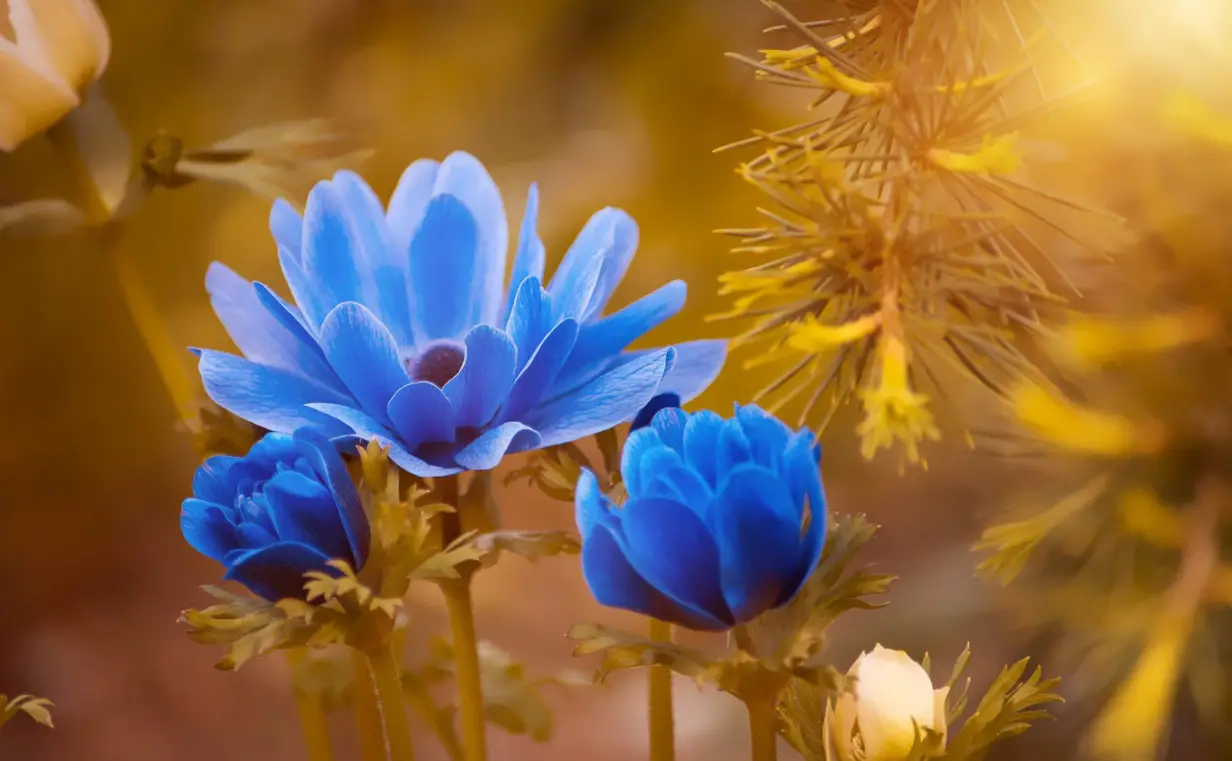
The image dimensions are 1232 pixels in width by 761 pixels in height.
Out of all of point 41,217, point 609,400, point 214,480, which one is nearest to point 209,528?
point 214,480

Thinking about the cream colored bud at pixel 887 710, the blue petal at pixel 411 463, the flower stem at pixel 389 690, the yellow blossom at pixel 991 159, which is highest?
the yellow blossom at pixel 991 159

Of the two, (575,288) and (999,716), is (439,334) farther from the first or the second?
(999,716)

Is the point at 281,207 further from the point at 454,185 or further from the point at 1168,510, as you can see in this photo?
the point at 1168,510

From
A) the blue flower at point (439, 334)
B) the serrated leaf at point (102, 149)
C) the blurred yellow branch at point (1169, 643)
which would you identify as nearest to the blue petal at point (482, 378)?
the blue flower at point (439, 334)

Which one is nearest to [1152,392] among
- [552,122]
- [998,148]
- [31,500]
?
[998,148]

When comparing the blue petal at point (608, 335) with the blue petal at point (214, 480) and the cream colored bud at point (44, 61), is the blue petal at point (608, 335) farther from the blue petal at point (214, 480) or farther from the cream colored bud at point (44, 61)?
the cream colored bud at point (44, 61)

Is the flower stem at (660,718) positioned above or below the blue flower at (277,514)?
below
